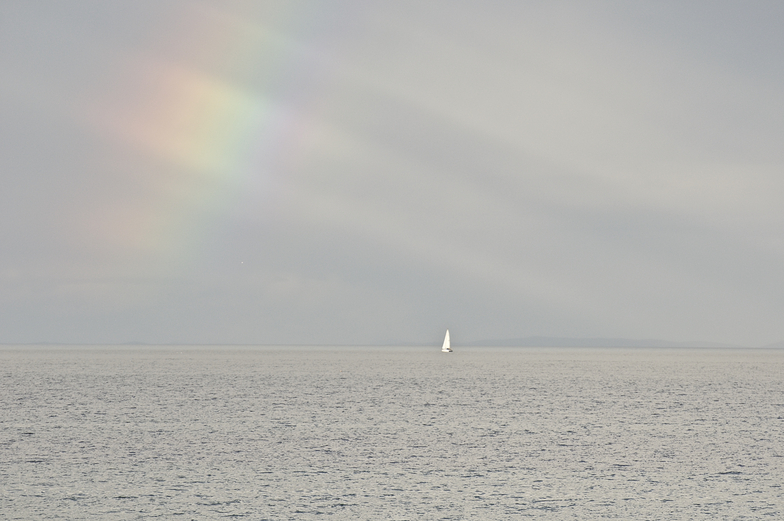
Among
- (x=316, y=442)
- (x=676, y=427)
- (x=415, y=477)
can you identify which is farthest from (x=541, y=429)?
(x=415, y=477)

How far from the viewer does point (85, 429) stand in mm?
37125

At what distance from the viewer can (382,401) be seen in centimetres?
5744

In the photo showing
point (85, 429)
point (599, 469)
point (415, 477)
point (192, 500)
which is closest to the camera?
point (192, 500)

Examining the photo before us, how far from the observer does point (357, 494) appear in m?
21.6

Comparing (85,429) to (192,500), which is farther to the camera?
(85,429)

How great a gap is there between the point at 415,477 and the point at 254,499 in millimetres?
5691

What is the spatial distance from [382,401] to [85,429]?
2465 cm

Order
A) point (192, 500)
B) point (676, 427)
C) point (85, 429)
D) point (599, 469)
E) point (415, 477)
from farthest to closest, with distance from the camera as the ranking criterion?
point (676, 427) < point (85, 429) < point (599, 469) < point (415, 477) < point (192, 500)

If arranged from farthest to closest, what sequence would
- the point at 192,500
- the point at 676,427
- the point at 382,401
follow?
1. the point at 382,401
2. the point at 676,427
3. the point at 192,500

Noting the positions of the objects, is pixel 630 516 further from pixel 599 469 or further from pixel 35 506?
pixel 35 506

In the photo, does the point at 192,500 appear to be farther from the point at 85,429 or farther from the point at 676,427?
the point at 676,427

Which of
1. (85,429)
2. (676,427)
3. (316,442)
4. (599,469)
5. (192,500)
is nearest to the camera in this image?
(192,500)

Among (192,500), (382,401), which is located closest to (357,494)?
(192,500)

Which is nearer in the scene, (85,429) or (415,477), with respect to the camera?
(415,477)
